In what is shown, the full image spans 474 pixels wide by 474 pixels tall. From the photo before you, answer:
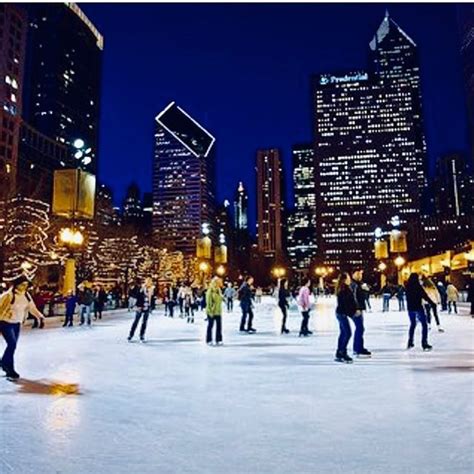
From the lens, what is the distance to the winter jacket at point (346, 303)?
7576 mm

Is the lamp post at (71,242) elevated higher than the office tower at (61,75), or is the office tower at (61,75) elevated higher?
the office tower at (61,75)

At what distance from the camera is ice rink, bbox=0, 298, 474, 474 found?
3.27 m

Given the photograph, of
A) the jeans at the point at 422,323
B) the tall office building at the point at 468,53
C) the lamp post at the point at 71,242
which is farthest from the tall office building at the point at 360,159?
the jeans at the point at 422,323

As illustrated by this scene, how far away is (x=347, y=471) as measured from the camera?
3.07 meters

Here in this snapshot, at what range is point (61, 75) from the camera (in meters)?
130

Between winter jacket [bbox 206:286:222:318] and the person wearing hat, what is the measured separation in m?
4.05

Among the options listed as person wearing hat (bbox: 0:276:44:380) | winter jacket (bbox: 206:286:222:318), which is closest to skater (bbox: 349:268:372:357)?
winter jacket (bbox: 206:286:222:318)

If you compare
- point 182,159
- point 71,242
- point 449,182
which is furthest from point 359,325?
point 182,159

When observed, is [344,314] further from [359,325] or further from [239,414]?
[239,414]

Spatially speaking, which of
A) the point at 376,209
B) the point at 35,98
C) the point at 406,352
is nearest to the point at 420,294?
the point at 406,352

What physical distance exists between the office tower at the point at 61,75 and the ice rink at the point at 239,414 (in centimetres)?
11974

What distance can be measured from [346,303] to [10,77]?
82.4 m

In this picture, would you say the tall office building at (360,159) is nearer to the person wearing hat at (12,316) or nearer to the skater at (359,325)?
the skater at (359,325)

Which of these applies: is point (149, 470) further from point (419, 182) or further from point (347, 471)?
point (419, 182)
